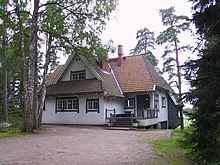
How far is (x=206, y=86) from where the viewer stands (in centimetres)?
638

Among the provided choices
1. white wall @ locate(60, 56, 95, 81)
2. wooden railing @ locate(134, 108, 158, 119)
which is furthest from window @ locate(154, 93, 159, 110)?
white wall @ locate(60, 56, 95, 81)

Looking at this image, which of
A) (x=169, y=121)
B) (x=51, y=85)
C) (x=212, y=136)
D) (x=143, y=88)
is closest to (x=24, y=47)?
(x=51, y=85)

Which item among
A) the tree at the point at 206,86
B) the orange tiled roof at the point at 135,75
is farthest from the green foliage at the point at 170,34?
the tree at the point at 206,86

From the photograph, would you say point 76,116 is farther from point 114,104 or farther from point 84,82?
point 114,104

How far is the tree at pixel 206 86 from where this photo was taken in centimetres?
630

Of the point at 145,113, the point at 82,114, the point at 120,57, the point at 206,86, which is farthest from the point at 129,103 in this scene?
the point at 206,86

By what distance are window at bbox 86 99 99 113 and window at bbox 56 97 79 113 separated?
1.15 meters

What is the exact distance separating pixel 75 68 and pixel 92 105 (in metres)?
4.20

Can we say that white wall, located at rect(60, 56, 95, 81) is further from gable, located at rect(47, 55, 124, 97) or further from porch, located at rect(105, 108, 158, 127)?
porch, located at rect(105, 108, 158, 127)

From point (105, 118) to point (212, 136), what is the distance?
16168mm

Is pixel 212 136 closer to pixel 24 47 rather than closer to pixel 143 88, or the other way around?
pixel 24 47

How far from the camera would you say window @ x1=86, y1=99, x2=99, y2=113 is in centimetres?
2323

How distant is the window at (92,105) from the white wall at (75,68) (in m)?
2.30

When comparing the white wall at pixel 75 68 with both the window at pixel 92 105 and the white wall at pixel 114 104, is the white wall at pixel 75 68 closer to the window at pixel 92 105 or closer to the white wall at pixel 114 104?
the window at pixel 92 105
